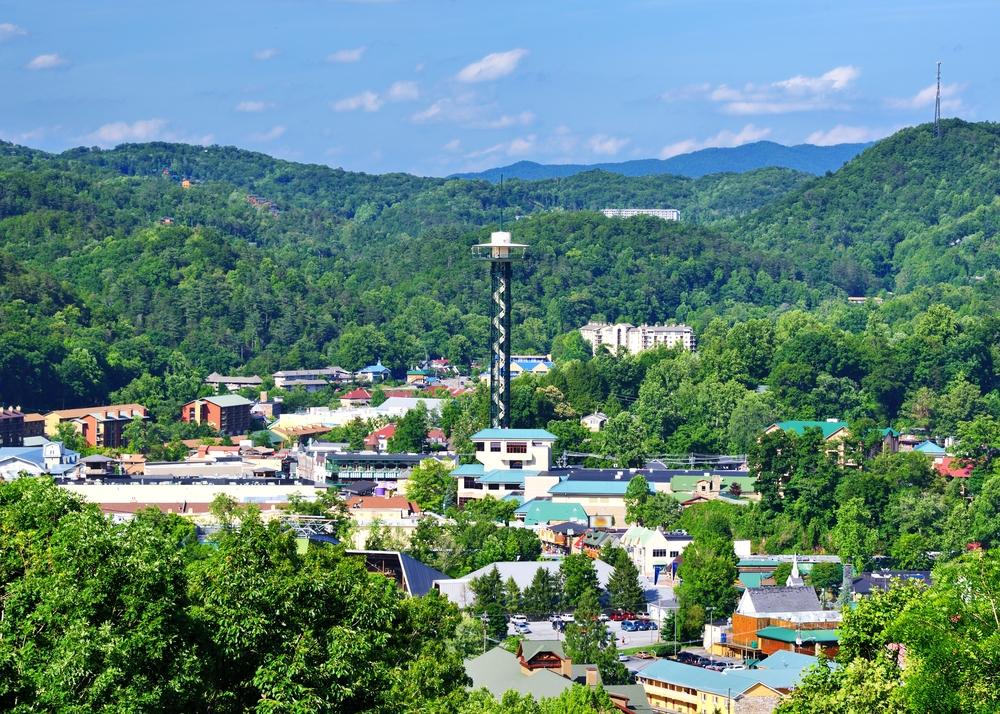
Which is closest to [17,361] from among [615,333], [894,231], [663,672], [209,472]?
[209,472]

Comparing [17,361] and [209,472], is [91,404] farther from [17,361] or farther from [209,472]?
[209,472]

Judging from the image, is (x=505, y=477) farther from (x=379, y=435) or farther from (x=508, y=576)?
(x=508, y=576)

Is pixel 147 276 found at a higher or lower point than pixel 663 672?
higher

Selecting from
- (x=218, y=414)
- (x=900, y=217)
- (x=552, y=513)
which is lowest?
(x=552, y=513)

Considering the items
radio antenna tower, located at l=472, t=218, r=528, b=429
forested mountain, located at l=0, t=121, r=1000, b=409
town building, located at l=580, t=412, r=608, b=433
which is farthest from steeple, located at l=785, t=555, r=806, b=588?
forested mountain, located at l=0, t=121, r=1000, b=409

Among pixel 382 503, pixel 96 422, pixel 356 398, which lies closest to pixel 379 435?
pixel 96 422

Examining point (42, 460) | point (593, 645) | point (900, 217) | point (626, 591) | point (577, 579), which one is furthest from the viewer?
point (900, 217)
